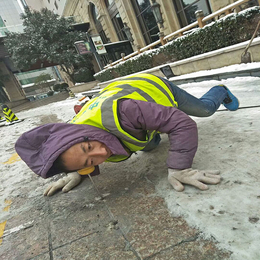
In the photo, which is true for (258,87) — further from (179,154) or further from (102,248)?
(102,248)

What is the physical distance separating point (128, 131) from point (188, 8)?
1022 cm

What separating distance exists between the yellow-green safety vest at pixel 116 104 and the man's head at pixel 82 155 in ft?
0.47

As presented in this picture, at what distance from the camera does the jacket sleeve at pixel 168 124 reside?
4.08 feet

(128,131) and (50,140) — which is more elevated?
(50,140)

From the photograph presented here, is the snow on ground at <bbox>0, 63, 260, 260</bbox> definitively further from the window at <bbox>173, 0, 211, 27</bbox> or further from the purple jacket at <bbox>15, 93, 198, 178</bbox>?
the window at <bbox>173, 0, 211, 27</bbox>

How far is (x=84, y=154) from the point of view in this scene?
3.76 ft

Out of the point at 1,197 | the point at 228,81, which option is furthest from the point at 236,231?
the point at 228,81

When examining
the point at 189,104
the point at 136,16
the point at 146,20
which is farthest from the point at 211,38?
the point at 136,16

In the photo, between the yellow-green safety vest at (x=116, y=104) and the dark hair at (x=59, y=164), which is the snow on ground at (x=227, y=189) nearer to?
the yellow-green safety vest at (x=116, y=104)

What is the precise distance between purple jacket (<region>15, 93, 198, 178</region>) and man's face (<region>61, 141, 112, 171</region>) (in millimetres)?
41

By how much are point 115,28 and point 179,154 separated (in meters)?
17.1

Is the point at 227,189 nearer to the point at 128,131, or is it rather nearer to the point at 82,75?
the point at 128,131

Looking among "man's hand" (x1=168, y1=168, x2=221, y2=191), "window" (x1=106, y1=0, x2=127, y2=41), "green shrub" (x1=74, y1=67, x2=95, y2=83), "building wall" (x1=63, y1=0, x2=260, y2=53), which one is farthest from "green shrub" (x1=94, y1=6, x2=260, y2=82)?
"green shrub" (x1=74, y1=67, x2=95, y2=83)

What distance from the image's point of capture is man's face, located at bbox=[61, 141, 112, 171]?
3.67 ft
